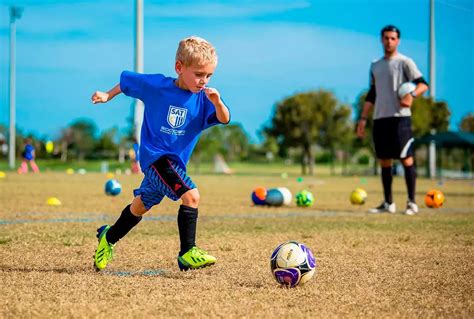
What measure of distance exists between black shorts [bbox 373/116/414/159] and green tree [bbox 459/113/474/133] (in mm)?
62634

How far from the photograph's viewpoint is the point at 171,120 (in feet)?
19.6

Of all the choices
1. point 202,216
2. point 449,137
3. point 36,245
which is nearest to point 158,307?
point 36,245

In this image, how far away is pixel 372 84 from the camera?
41.9 feet

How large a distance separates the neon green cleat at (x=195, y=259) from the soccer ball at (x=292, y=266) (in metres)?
0.66

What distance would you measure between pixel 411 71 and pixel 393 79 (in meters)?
0.33

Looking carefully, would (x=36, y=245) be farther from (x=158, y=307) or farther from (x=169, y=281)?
(x=158, y=307)

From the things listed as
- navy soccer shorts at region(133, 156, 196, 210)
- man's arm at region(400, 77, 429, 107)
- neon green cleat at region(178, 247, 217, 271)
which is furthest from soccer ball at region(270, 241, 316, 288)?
man's arm at region(400, 77, 429, 107)

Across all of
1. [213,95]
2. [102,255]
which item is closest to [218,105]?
[213,95]

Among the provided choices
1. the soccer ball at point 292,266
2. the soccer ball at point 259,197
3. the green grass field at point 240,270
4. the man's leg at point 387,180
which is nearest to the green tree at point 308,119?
the soccer ball at point 259,197

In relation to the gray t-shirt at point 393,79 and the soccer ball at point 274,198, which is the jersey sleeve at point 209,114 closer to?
the gray t-shirt at point 393,79

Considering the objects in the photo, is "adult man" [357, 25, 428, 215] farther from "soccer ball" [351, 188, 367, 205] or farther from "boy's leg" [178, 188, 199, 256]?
"boy's leg" [178, 188, 199, 256]

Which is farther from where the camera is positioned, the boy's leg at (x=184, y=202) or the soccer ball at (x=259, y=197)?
the soccer ball at (x=259, y=197)

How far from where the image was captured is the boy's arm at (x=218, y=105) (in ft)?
18.7

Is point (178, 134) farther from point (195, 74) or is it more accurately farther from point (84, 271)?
point (84, 271)
